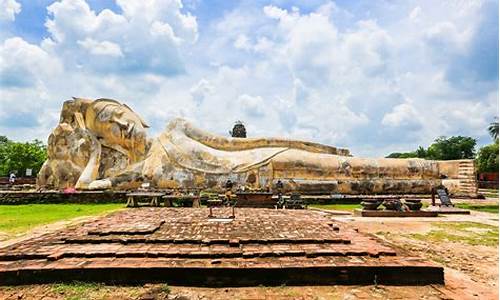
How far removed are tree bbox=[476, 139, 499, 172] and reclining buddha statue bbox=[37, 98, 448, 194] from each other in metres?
19.3

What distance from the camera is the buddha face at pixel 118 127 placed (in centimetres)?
1847

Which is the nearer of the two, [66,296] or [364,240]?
[66,296]

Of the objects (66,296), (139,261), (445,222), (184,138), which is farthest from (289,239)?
(184,138)

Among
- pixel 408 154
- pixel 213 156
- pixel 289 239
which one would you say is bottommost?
pixel 289 239

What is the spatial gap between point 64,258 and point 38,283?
52 cm

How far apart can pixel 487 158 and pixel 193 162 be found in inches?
1187

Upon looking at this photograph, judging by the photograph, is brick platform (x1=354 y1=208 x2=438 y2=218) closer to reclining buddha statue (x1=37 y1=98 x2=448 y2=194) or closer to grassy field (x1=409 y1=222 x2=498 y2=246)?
grassy field (x1=409 y1=222 x2=498 y2=246)

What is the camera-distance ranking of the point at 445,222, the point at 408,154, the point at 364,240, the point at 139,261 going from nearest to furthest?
the point at 139,261 → the point at 364,240 → the point at 445,222 → the point at 408,154

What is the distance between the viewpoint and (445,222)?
9.66 meters

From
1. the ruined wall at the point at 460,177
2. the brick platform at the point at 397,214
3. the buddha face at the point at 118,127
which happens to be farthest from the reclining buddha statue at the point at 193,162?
the brick platform at the point at 397,214

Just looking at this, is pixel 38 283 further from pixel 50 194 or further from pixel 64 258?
pixel 50 194

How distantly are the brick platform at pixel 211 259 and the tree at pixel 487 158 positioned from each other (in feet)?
107

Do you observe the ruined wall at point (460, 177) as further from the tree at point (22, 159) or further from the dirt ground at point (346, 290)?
the tree at point (22, 159)

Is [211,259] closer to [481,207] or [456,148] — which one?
[481,207]
